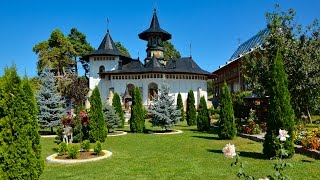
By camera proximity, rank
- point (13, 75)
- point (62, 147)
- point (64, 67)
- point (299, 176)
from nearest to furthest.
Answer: point (13, 75) < point (299, 176) < point (62, 147) < point (64, 67)

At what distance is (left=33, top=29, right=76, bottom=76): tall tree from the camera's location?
46.6m

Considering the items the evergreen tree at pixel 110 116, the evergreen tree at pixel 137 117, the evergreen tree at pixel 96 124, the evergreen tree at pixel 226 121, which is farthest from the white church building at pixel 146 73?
the evergreen tree at pixel 226 121

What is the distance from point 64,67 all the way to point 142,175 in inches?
1735

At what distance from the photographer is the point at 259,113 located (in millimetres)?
21078

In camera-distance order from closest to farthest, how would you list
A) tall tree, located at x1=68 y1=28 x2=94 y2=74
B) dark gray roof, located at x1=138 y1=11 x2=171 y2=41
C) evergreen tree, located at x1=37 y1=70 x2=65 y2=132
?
evergreen tree, located at x1=37 y1=70 x2=65 y2=132
dark gray roof, located at x1=138 y1=11 x2=171 y2=41
tall tree, located at x1=68 y1=28 x2=94 y2=74

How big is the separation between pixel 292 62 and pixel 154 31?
30.8m

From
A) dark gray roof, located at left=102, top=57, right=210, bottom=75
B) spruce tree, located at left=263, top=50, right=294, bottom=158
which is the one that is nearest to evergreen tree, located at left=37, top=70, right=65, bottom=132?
spruce tree, located at left=263, top=50, right=294, bottom=158

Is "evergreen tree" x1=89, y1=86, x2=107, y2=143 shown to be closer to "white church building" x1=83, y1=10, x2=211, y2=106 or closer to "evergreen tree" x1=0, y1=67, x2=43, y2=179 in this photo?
"evergreen tree" x1=0, y1=67, x2=43, y2=179

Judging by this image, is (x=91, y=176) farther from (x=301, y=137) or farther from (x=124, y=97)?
(x=124, y=97)

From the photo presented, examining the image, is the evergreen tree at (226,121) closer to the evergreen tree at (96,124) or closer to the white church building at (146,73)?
the evergreen tree at (96,124)

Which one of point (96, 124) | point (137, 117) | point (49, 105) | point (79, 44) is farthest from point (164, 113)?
point (79, 44)

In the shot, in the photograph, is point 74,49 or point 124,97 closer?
point 124,97

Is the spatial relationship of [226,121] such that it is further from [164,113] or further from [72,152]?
[72,152]

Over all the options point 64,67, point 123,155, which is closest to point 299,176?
point 123,155
